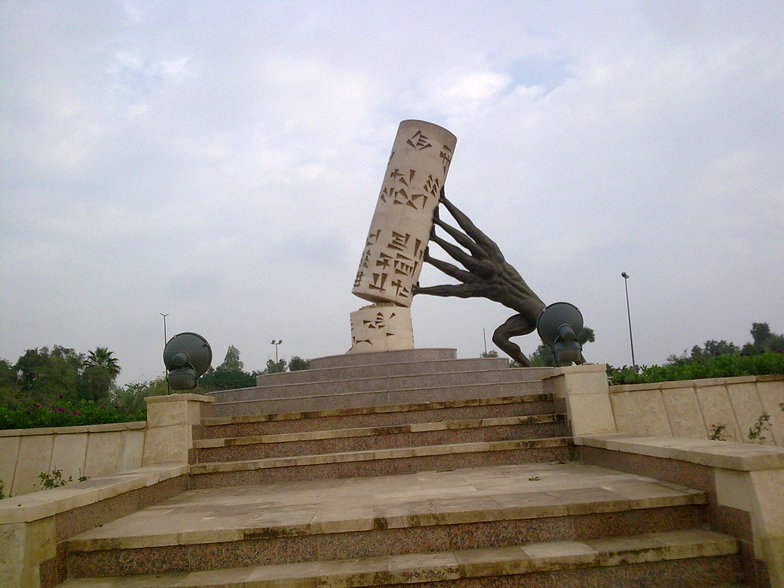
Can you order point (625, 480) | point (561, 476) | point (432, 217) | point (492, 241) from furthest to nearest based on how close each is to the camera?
point (492, 241), point (432, 217), point (561, 476), point (625, 480)

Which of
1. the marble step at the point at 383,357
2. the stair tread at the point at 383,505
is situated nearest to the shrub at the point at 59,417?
the stair tread at the point at 383,505

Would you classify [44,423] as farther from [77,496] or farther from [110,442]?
[77,496]

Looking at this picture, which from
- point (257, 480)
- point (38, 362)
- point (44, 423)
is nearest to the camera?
point (257, 480)

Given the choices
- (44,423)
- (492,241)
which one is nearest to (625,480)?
(44,423)

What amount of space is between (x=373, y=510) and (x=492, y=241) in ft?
39.6

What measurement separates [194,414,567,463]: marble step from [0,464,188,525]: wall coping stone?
2.98 feet

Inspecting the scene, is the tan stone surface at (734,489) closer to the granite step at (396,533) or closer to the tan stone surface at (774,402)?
the granite step at (396,533)

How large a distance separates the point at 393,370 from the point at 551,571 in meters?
6.82

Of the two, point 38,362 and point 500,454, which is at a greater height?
point 38,362

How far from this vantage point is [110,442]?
636 centimetres

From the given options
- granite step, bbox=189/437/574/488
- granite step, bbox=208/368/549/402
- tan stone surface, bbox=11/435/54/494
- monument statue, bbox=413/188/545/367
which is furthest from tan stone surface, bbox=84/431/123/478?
monument statue, bbox=413/188/545/367

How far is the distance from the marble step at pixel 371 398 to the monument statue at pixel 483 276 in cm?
517

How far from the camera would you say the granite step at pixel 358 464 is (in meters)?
6.12

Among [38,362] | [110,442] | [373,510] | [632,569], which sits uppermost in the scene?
[38,362]
